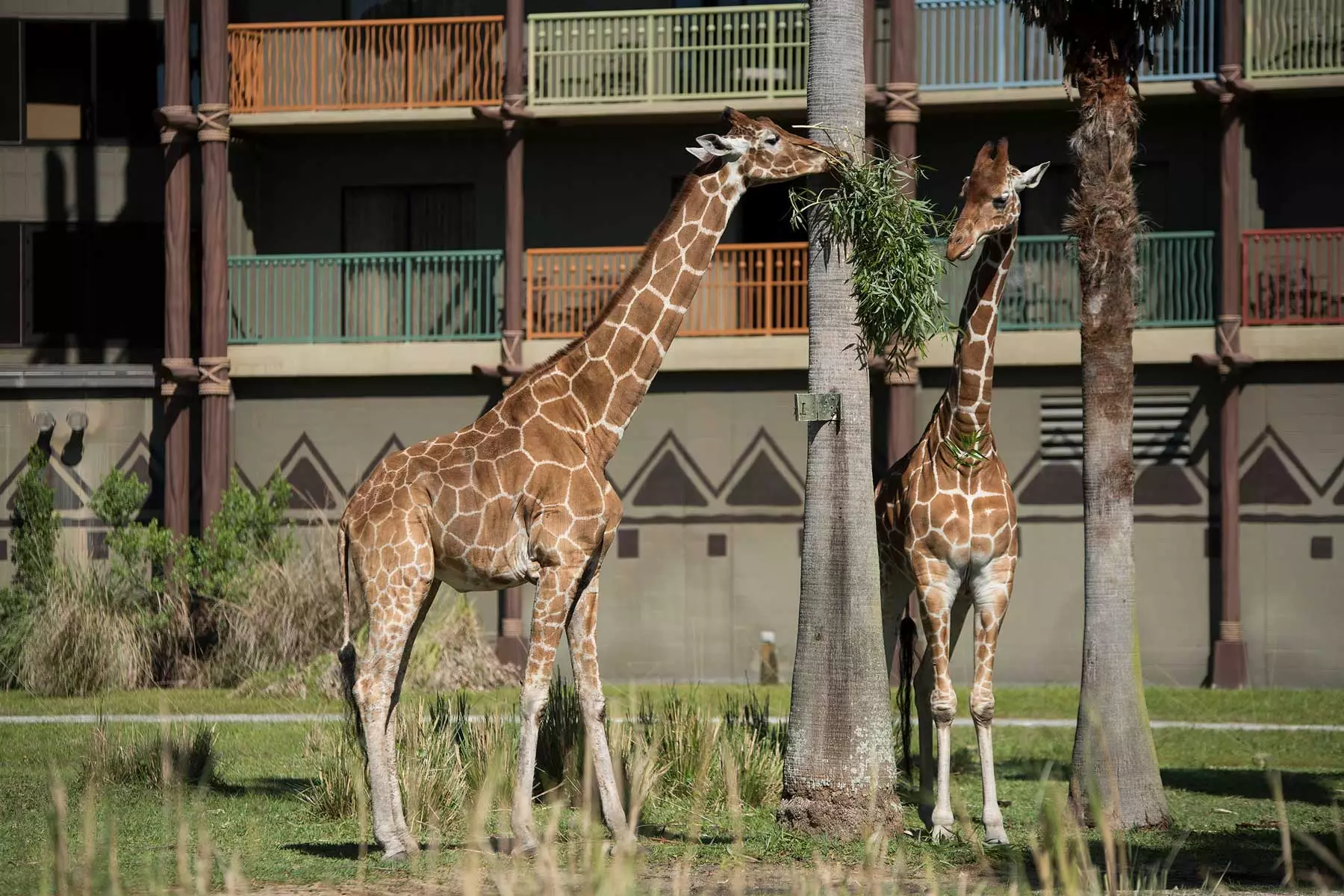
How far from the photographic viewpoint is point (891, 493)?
10719 mm

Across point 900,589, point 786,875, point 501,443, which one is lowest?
point 786,875

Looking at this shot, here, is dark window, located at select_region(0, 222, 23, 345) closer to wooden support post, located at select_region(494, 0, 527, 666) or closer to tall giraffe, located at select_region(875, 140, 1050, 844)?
wooden support post, located at select_region(494, 0, 527, 666)

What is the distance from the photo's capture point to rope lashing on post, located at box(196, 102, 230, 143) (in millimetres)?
22016

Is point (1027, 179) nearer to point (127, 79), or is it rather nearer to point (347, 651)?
point (347, 651)

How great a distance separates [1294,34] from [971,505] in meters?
14.7

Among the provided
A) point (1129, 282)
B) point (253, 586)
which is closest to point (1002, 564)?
point (1129, 282)

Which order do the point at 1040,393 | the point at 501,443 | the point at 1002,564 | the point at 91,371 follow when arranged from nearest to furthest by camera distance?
the point at 501,443 < the point at 1002,564 < the point at 1040,393 < the point at 91,371

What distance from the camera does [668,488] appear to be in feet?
72.8

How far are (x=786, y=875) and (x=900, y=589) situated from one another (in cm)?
297

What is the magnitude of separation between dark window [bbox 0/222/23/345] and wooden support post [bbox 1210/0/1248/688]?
17.1 metres

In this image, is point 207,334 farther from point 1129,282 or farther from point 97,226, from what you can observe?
point 1129,282

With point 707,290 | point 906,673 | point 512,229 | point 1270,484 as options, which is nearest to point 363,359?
point 512,229

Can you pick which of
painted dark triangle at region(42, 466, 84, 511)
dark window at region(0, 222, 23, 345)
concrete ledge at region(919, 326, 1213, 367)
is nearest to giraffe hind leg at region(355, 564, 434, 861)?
concrete ledge at region(919, 326, 1213, 367)

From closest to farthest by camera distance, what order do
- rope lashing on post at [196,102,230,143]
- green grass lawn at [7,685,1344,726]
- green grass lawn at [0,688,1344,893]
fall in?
1. green grass lawn at [0,688,1344,893]
2. green grass lawn at [7,685,1344,726]
3. rope lashing on post at [196,102,230,143]
